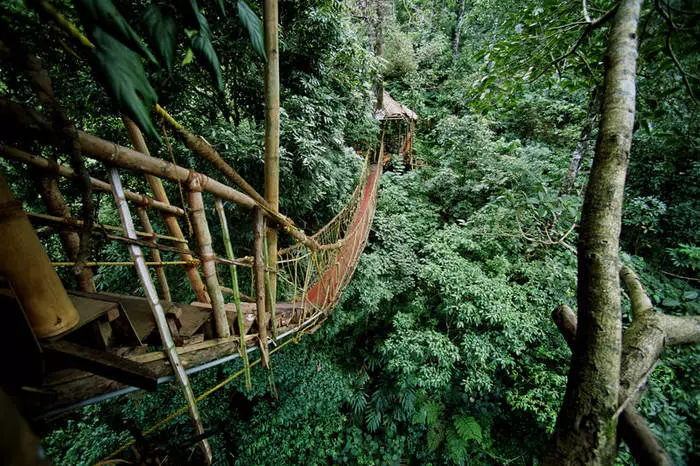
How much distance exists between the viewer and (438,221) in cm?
445

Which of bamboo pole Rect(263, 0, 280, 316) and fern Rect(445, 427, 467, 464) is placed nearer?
bamboo pole Rect(263, 0, 280, 316)

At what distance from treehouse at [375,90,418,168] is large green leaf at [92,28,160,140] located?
6.11 meters

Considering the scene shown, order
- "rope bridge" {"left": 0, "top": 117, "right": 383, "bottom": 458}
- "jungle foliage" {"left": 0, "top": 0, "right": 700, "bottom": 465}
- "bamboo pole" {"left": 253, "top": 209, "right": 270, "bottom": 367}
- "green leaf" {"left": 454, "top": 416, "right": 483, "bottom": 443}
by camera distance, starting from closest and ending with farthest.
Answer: "rope bridge" {"left": 0, "top": 117, "right": 383, "bottom": 458}
"bamboo pole" {"left": 253, "top": 209, "right": 270, "bottom": 367}
"jungle foliage" {"left": 0, "top": 0, "right": 700, "bottom": 465}
"green leaf" {"left": 454, "top": 416, "right": 483, "bottom": 443}

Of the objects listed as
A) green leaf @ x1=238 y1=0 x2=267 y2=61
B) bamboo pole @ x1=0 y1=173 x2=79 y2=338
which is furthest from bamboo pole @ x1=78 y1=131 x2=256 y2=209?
green leaf @ x1=238 y1=0 x2=267 y2=61

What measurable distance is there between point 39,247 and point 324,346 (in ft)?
12.2

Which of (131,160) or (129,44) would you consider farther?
(131,160)

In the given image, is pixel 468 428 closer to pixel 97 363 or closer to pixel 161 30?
pixel 97 363

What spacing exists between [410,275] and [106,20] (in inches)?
147

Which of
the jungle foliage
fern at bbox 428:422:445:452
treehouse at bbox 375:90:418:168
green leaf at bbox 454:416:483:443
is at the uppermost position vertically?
treehouse at bbox 375:90:418:168

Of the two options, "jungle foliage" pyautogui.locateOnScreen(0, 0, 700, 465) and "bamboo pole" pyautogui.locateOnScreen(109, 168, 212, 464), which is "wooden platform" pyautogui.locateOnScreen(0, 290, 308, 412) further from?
"jungle foliage" pyautogui.locateOnScreen(0, 0, 700, 465)

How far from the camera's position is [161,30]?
0.47 m

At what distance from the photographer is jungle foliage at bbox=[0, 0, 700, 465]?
230 centimetres

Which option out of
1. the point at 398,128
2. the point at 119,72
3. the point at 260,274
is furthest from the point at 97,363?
Answer: the point at 398,128

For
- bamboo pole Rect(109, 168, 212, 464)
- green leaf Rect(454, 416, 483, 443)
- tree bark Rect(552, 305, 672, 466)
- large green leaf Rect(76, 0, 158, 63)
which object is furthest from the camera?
green leaf Rect(454, 416, 483, 443)
